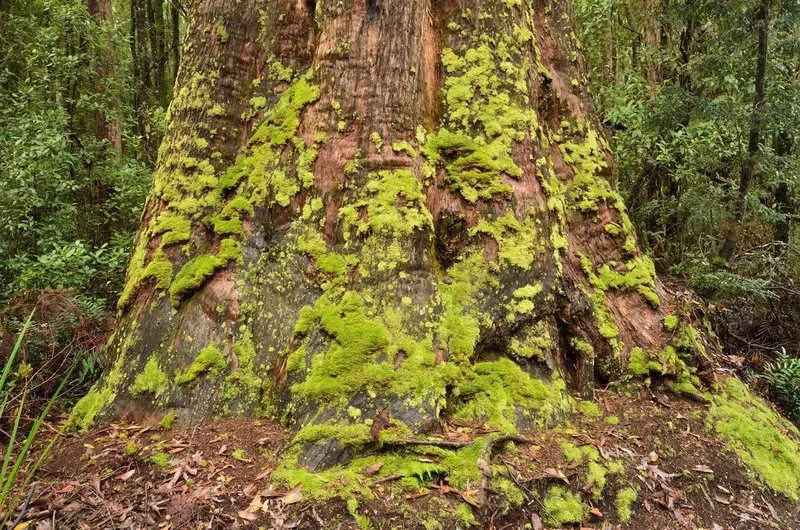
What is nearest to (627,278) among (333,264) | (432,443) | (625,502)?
(625,502)

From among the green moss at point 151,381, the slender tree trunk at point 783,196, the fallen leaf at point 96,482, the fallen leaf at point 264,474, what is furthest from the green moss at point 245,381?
the slender tree trunk at point 783,196

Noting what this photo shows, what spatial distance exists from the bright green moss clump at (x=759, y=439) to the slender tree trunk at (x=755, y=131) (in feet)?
10.8

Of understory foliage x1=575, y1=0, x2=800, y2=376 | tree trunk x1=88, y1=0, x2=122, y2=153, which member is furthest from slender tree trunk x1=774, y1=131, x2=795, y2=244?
tree trunk x1=88, y1=0, x2=122, y2=153

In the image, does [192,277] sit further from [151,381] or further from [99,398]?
[99,398]

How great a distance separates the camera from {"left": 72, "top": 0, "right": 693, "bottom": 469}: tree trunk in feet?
11.5

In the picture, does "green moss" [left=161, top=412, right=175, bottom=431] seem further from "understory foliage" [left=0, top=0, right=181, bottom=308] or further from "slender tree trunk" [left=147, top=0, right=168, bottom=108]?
"slender tree trunk" [left=147, top=0, right=168, bottom=108]

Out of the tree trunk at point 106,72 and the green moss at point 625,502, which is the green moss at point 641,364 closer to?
the green moss at point 625,502

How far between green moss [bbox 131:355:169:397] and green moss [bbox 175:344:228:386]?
0.11 meters

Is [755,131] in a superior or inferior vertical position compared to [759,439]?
superior

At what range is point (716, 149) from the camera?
768 cm

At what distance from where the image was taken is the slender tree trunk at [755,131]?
240 inches

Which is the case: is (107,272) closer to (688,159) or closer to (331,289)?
(331,289)

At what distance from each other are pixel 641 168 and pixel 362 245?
24.7ft

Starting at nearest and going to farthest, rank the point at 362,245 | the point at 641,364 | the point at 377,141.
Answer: the point at 362,245 < the point at 377,141 < the point at 641,364
